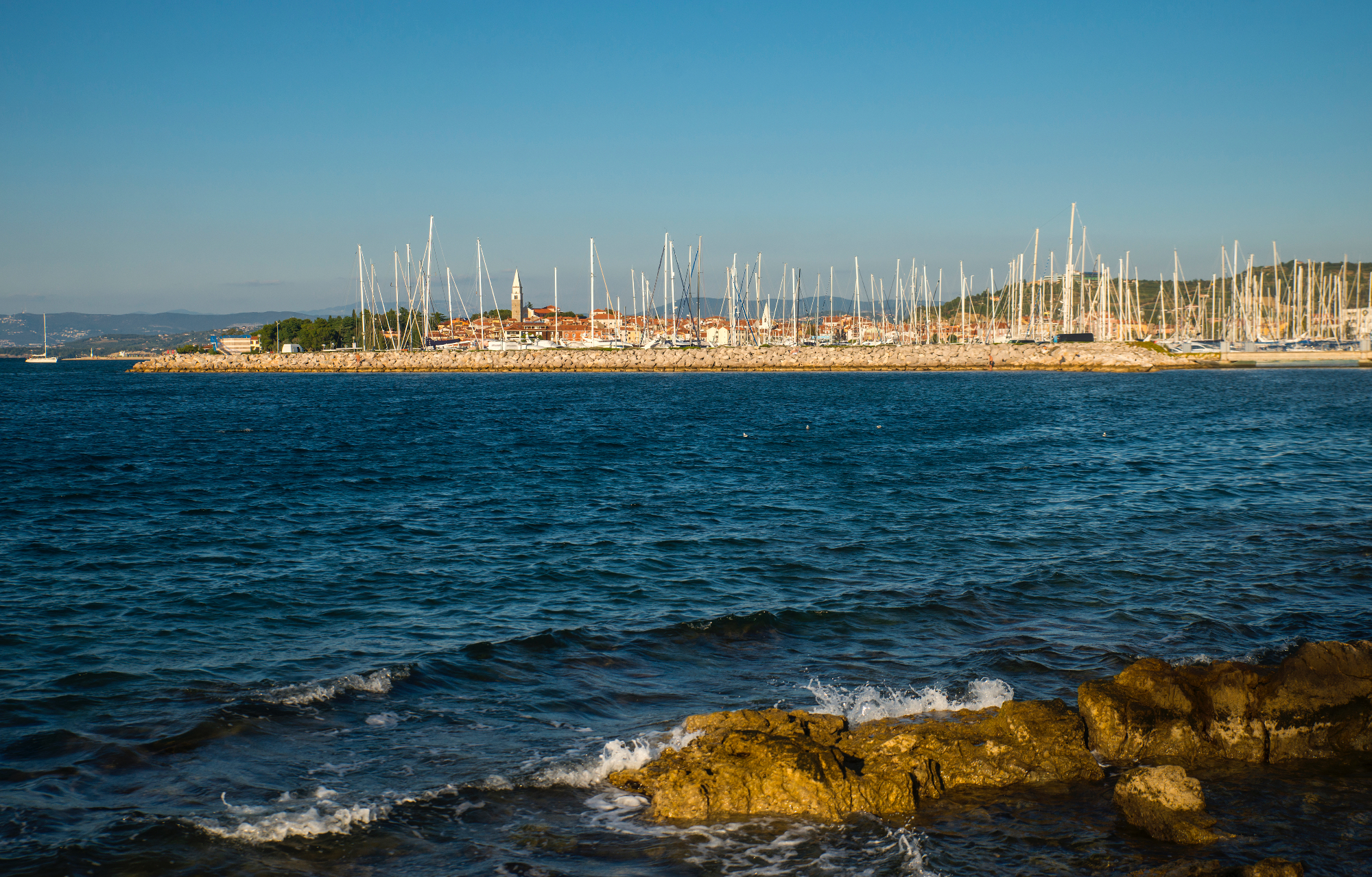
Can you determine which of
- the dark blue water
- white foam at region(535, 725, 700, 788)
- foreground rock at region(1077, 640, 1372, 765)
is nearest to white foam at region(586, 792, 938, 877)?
the dark blue water

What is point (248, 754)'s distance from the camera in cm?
834

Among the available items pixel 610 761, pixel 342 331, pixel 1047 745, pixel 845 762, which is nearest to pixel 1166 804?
pixel 1047 745

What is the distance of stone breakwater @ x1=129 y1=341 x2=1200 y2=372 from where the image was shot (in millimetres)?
Answer: 99625

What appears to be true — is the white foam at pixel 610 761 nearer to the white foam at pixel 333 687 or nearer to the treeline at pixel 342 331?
the white foam at pixel 333 687

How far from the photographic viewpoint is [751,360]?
112 m

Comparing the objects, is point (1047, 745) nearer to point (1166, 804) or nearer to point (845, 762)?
point (1166, 804)

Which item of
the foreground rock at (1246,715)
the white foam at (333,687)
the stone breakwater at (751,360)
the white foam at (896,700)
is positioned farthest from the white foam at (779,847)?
the stone breakwater at (751,360)

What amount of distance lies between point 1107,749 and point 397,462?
2686 cm

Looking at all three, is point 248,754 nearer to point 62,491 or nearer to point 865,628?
point 865,628

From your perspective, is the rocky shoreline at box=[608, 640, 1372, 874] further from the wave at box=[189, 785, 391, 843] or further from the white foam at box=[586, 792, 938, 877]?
the wave at box=[189, 785, 391, 843]

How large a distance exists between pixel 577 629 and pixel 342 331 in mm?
148922

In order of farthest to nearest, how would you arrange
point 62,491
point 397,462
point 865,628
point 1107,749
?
point 397,462, point 62,491, point 865,628, point 1107,749

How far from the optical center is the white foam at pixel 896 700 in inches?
357

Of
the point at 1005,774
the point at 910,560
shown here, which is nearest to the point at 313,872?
the point at 1005,774
